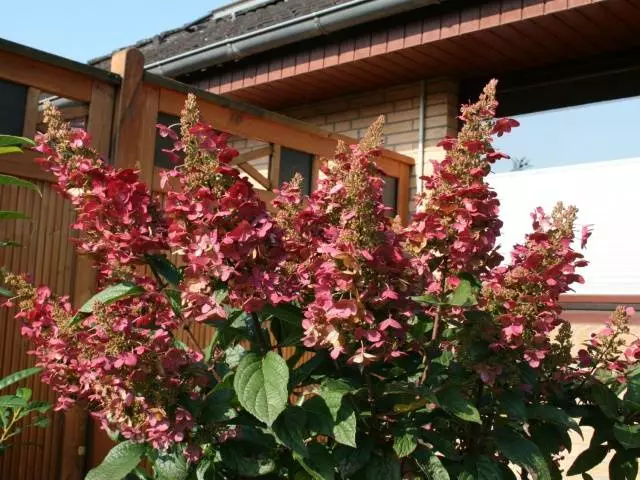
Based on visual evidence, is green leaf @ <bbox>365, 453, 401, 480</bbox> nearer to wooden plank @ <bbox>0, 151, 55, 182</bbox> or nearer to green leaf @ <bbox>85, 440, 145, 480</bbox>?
green leaf @ <bbox>85, 440, 145, 480</bbox>

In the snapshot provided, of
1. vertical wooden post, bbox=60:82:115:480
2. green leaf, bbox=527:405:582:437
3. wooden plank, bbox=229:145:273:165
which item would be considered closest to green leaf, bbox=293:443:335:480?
green leaf, bbox=527:405:582:437

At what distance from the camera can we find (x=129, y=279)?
1864 mm

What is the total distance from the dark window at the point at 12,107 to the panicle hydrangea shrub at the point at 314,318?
1.54 metres

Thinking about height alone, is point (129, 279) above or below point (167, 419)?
above

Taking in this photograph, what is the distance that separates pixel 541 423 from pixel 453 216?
0.72 meters

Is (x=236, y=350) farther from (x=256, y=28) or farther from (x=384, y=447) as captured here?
(x=256, y=28)

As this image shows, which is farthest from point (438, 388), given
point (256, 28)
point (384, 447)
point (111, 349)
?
point (256, 28)

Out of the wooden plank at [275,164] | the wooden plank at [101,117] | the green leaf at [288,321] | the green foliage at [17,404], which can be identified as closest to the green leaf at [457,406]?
the green leaf at [288,321]

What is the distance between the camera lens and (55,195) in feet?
11.5

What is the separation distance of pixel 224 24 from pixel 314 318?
220 inches

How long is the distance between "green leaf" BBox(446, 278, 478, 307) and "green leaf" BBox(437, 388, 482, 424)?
0.21 meters

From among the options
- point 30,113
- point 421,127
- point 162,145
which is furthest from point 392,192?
point 30,113

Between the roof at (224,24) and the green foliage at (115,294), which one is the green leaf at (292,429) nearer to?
the green foliage at (115,294)

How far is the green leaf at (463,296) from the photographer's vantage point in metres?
1.72
